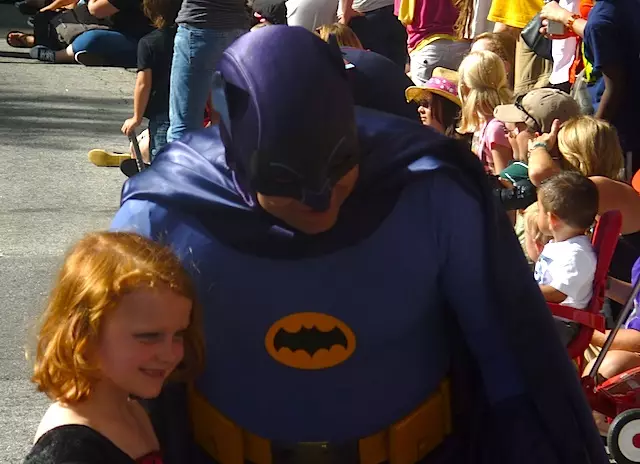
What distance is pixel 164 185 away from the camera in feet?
6.99

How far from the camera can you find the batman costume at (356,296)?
2.04 m

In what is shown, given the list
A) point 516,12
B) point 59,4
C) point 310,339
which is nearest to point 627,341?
point 310,339

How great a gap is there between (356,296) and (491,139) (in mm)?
3536

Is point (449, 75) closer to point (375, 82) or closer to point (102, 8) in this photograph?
point (375, 82)

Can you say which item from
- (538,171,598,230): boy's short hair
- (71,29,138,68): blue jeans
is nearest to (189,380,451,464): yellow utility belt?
(538,171,598,230): boy's short hair

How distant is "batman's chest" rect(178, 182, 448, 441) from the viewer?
2.07 metres

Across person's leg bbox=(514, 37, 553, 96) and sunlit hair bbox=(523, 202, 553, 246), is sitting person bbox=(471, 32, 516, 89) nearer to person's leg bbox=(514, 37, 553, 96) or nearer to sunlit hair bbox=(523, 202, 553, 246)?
person's leg bbox=(514, 37, 553, 96)

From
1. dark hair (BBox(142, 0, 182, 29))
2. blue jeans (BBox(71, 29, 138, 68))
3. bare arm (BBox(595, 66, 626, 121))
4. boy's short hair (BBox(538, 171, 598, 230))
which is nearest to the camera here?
boy's short hair (BBox(538, 171, 598, 230))

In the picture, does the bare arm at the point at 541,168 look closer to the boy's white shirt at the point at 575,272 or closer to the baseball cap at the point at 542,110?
the baseball cap at the point at 542,110

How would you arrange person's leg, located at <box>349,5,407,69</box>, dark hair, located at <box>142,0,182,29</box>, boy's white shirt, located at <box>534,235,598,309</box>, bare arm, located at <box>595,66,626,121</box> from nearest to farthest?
boy's white shirt, located at <box>534,235,598,309</box>
bare arm, located at <box>595,66,626,121</box>
dark hair, located at <box>142,0,182,29</box>
person's leg, located at <box>349,5,407,69</box>

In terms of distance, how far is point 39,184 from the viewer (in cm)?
740

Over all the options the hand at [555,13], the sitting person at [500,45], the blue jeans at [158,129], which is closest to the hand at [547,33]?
the hand at [555,13]

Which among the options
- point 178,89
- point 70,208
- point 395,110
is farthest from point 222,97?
point 70,208

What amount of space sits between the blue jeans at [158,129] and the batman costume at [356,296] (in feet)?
16.0
